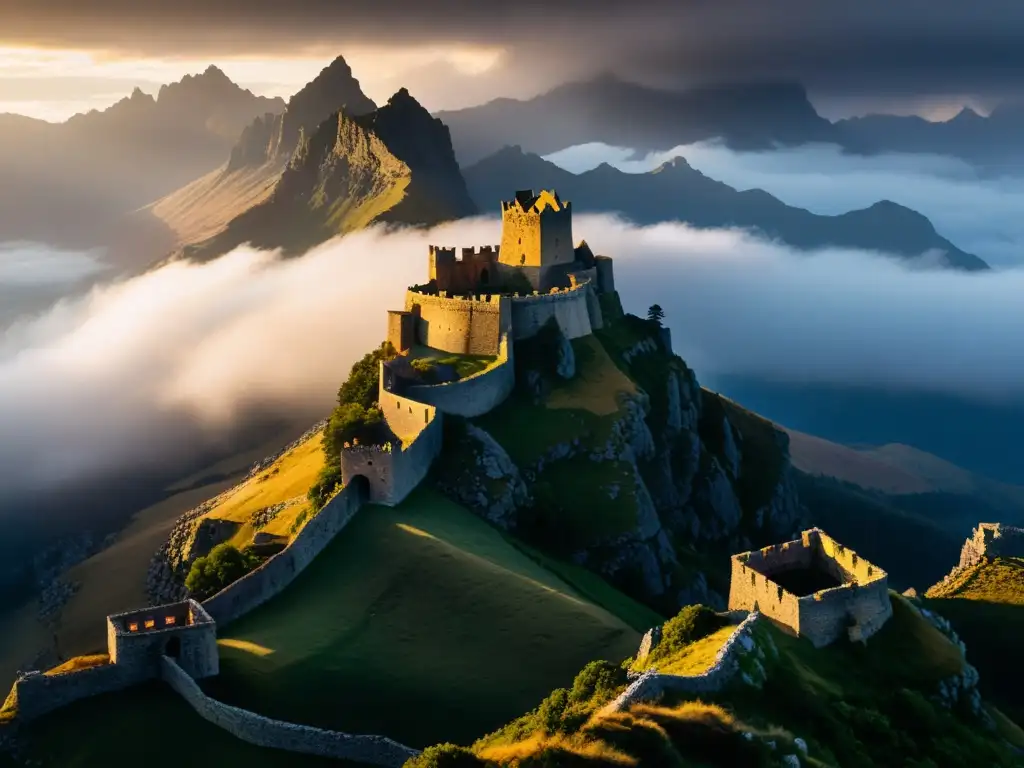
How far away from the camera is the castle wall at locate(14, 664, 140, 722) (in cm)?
5100

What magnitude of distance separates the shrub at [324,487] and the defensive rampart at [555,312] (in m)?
24.0

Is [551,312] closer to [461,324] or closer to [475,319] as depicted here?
[475,319]

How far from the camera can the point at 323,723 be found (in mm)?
51500

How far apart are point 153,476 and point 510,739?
136 m

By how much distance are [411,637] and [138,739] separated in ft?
51.2

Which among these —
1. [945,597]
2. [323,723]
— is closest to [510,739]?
[323,723]

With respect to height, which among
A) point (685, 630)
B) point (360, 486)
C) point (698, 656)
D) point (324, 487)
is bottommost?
point (324, 487)

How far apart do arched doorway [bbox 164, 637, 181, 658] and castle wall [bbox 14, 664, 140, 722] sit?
1584 millimetres

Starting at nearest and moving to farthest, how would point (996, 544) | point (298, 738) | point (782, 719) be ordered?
point (782, 719) → point (298, 738) → point (996, 544)

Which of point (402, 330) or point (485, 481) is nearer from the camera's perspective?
point (485, 481)

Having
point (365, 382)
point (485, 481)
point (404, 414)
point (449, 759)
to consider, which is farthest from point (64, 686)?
point (365, 382)

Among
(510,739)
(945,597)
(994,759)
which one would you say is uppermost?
(510,739)

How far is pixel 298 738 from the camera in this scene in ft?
163

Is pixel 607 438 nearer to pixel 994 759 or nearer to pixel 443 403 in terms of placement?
pixel 443 403
